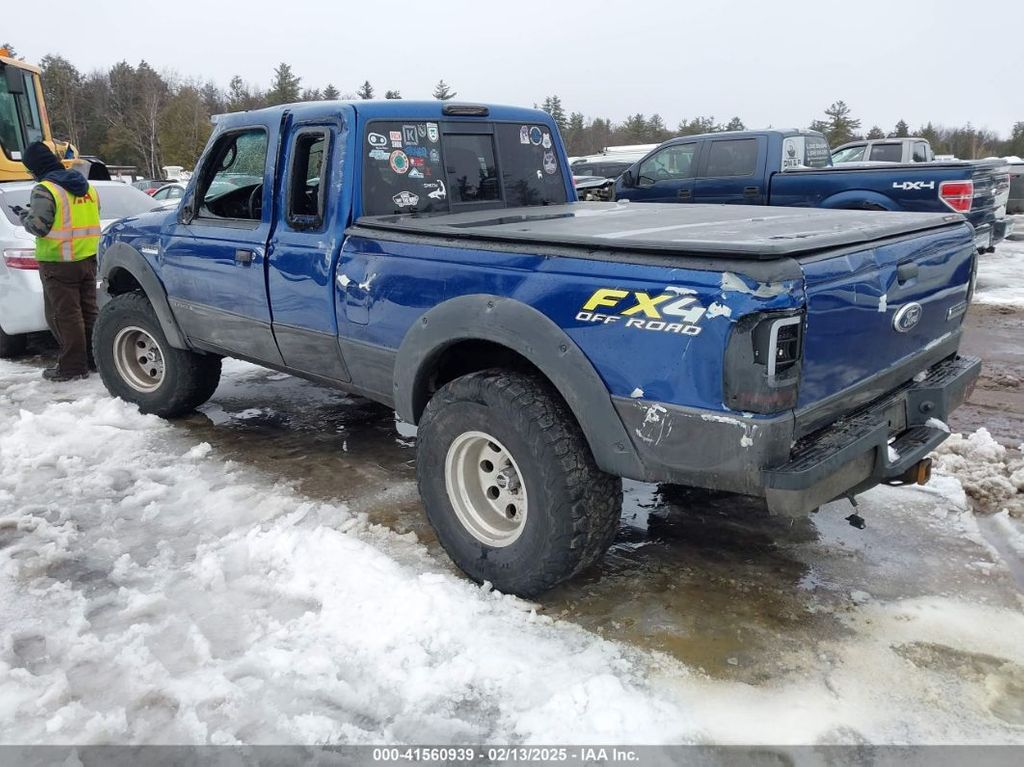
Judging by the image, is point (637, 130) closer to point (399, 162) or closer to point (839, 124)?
point (839, 124)

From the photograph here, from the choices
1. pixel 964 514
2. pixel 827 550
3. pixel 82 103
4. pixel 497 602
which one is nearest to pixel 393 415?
pixel 497 602

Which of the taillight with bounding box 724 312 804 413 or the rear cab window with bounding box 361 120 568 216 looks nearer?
the taillight with bounding box 724 312 804 413

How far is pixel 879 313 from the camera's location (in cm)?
278

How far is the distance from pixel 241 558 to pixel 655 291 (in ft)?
7.41

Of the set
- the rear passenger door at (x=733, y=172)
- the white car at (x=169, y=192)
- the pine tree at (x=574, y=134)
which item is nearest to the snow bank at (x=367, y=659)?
the rear passenger door at (x=733, y=172)

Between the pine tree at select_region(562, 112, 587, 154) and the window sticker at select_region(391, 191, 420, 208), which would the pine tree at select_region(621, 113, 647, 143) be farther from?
the window sticker at select_region(391, 191, 420, 208)

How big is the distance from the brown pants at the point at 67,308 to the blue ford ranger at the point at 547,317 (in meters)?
2.42

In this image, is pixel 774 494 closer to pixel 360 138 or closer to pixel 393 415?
pixel 360 138

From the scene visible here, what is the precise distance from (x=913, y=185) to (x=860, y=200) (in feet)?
1.79

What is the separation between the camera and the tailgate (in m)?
2.53

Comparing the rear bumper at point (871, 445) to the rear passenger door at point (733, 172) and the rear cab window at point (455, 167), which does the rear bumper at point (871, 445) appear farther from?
the rear passenger door at point (733, 172)

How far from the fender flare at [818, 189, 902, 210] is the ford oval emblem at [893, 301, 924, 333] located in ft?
20.7

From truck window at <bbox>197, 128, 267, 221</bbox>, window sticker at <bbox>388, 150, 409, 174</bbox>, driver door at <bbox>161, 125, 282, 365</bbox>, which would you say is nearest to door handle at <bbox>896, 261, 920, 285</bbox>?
window sticker at <bbox>388, 150, 409, 174</bbox>

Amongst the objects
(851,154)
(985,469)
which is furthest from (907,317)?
(851,154)
